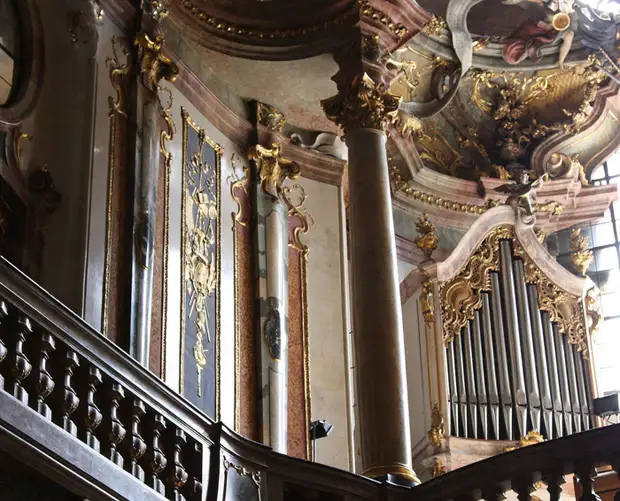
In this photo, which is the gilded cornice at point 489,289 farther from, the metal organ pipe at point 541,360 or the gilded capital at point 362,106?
the gilded capital at point 362,106

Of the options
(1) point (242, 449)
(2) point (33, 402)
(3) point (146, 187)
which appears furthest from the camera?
(3) point (146, 187)

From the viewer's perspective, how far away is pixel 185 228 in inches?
409

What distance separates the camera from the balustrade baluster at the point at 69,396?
6211 millimetres

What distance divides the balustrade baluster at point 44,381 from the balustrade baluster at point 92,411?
230mm

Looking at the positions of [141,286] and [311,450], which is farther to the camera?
[311,450]

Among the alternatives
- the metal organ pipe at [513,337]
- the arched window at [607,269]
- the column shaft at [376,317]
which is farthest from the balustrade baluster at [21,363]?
the arched window at [607,269]

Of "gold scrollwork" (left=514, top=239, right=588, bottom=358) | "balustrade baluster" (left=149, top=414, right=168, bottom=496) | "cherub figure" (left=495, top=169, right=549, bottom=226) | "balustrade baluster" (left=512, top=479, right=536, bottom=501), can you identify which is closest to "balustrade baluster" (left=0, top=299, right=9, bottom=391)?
"balustrade baluster" (left=149, top=414, right=168, bottom=496)

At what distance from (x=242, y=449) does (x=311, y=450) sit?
10.9ft

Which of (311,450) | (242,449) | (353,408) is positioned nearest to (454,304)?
(353,408)

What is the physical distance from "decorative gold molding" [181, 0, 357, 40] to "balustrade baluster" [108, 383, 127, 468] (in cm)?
502

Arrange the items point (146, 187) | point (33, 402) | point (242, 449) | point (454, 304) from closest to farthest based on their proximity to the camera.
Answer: point (33, 402) < point (242, 449) < point (146, 187) < point (454, 304)

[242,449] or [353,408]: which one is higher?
[353,408]

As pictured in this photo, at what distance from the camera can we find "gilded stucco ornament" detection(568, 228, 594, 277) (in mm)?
13867

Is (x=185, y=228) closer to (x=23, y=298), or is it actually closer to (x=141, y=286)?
(x=141, y=286)
